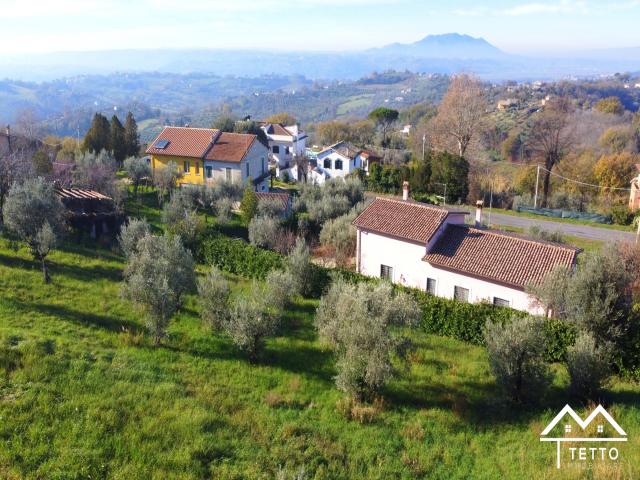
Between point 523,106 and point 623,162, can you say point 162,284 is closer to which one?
point 623,162

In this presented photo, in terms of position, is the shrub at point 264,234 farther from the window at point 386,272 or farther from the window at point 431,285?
the window at point 431,285

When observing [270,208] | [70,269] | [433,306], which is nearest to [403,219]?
[433,306]

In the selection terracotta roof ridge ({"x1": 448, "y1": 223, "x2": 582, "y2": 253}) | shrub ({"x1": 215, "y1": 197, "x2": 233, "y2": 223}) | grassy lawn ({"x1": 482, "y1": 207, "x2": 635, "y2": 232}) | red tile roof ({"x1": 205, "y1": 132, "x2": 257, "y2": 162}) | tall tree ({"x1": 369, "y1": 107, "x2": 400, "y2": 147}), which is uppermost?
tall tree ({"x1": 369, "y1": 107, "x2": 400, "y2": 147})

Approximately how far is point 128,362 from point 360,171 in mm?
46423

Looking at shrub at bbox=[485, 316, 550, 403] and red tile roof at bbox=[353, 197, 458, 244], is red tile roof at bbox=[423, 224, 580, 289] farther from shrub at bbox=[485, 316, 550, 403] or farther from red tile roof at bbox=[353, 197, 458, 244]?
shrub at bbox=[485, 316, 550, 403]

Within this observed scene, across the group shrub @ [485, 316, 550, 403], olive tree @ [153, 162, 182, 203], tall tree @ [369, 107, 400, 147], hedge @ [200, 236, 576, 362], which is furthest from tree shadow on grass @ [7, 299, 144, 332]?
tall tree @ [369, 107, 400, 147]

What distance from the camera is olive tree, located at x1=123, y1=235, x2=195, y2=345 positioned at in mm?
17297

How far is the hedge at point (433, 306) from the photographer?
738 inches

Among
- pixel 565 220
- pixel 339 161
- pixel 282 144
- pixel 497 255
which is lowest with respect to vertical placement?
pixel 565 220

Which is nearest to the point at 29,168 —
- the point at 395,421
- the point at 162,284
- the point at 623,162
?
the point at 162,284

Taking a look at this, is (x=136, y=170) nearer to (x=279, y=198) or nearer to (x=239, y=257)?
(x=279, y=198)

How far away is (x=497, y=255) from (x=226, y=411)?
15.0 meters

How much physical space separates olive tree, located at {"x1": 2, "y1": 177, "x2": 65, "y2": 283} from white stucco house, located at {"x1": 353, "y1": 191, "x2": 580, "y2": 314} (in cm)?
1480

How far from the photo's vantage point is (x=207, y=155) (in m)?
46.1
